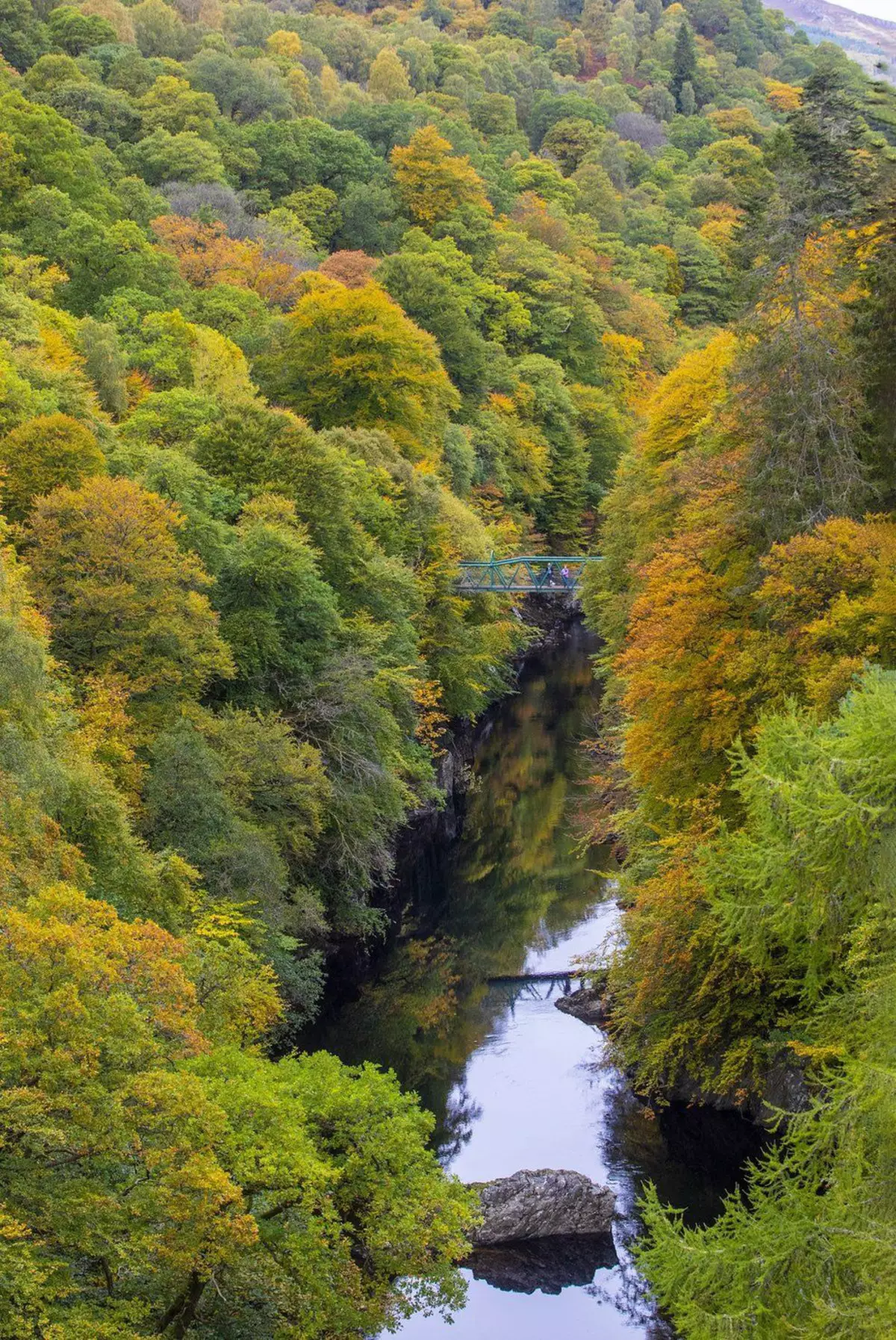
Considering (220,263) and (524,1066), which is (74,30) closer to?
(220,263)

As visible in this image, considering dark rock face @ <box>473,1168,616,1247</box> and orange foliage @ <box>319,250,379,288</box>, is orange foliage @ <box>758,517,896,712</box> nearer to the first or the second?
dark rock face @ <box>473,1168,616,1247</box>

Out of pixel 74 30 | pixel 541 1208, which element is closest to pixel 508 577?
pixel 541 1208

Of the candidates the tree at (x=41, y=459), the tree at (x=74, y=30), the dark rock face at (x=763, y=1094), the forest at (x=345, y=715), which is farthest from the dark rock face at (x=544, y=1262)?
the tree at (x=74, y=30)

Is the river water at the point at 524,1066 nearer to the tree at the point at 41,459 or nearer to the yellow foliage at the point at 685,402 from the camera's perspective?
the yellow foliage at the point at 685,402

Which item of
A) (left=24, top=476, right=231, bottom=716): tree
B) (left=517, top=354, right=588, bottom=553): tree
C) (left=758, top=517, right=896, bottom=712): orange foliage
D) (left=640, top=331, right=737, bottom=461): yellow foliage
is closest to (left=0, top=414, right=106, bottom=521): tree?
(left=24, top=476, right=231, bottom=716): tree

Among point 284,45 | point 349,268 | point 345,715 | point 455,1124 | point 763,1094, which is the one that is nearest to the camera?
point 763,1094
